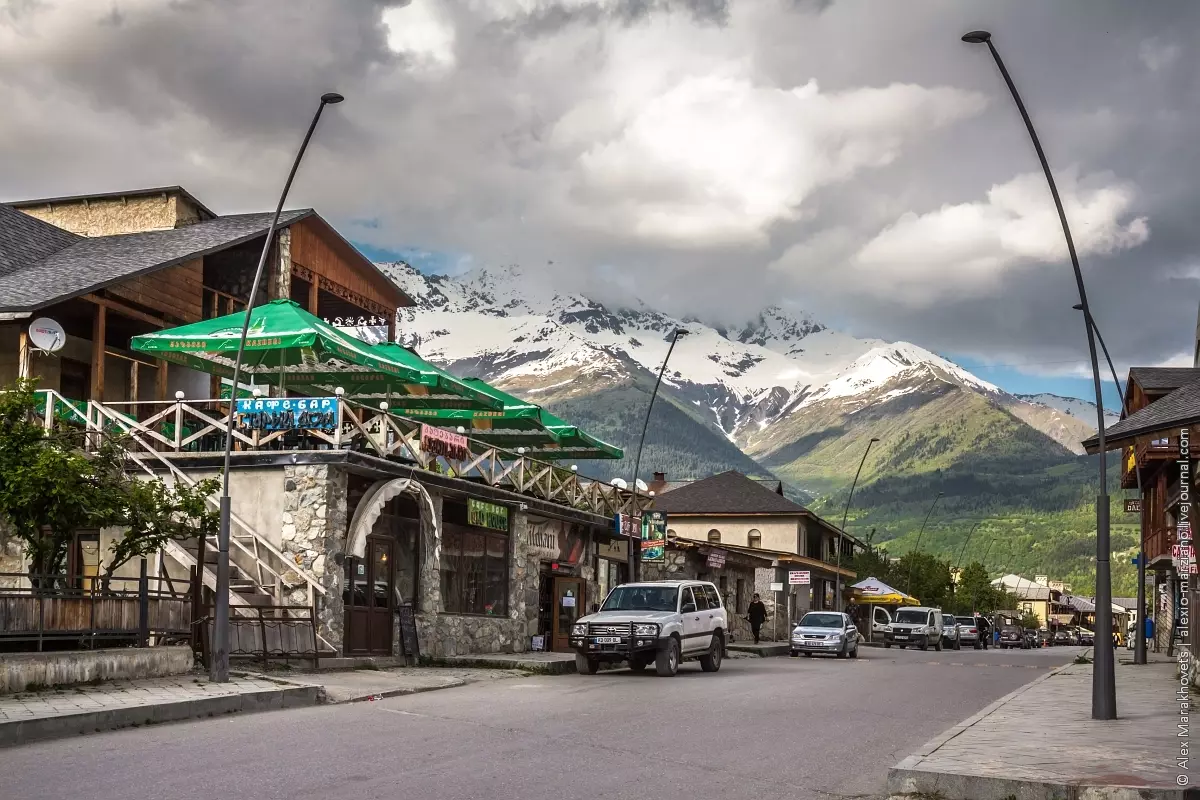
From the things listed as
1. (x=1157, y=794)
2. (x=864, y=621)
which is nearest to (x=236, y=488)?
(x=1157, y=794)

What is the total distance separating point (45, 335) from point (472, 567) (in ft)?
34.2

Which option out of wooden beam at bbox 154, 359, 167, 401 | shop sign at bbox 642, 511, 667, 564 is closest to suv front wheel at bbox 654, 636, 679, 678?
shop sign at bbox 642, 511, 667, 564

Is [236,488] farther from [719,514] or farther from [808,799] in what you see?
[719,514]

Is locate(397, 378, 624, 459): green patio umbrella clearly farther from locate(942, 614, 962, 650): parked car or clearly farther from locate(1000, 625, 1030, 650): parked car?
locate(1000, 625, 1030, 650): parked car

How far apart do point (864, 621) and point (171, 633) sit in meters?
73.0

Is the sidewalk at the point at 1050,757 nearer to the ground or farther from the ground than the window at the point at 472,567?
nearer to the ground

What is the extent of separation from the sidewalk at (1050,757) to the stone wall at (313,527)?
11.6 metres

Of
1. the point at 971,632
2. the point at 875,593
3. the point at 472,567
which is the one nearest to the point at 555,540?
the point at 472,567

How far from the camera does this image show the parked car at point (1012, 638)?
8288 centimetres

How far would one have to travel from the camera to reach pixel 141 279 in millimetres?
29297

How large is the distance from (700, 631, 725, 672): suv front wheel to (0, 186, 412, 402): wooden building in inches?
523

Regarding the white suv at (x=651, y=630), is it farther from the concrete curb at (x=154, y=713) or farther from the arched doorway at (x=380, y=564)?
the concrete curb at (x=154, y=713)

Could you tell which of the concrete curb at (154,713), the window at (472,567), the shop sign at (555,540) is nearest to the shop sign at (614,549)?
the shop sign at (555,540)

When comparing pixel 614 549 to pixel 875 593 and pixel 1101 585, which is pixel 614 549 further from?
pixel 875 593
